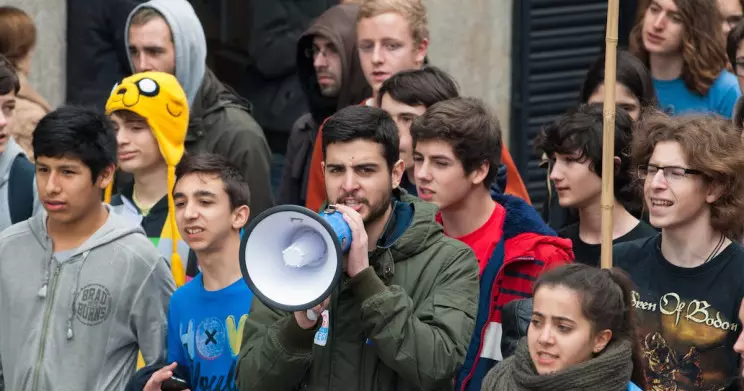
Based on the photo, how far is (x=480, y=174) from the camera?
7289 millimetres

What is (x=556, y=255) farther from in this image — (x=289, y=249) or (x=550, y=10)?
(x=550, y=10)

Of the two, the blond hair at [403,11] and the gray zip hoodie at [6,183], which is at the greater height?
the blond hair at [403,11]

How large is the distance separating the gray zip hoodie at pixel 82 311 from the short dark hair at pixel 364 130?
1.18 metres

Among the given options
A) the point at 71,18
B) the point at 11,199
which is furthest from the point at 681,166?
the point at 71,18

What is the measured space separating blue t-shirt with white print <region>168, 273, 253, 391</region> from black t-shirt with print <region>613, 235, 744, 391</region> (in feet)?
4.94

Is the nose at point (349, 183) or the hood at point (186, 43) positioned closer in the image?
the nose at point (349, 183)

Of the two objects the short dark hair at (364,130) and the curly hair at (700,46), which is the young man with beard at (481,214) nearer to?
the short dark hair at (364,130)

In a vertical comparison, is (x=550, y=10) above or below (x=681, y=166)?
above

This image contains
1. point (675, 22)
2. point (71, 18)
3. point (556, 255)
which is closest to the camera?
point (556, 255)

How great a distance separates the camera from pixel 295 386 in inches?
249

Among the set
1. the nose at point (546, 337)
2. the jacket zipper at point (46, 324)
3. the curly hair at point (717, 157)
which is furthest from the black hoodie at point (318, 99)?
the nose at point (546, 337)

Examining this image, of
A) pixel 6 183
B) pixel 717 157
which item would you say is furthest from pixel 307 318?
pixel 6 183

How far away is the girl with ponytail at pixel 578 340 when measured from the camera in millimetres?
5938

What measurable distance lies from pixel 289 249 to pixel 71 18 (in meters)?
4.68
